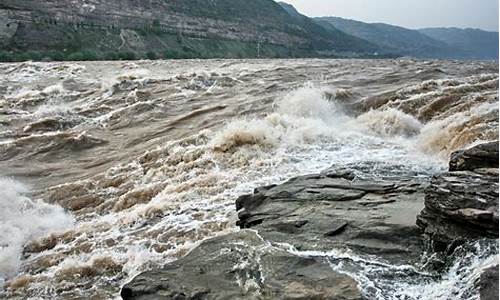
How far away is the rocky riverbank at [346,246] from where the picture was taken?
419cm

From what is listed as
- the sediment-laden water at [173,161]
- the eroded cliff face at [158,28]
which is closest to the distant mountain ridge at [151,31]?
the eroded cliff face at [158,28]

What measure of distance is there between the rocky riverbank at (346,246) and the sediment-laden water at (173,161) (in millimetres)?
155

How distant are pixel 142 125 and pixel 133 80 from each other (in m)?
9.61

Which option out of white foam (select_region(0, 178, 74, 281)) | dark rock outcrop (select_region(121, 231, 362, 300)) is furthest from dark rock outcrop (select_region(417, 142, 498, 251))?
white foam (select_region(0, 178, 74, 281))

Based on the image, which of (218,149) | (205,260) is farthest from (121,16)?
(205,260)

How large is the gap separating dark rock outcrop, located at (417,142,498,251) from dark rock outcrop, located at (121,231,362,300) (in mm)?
1008

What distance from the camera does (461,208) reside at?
4383 millimetres

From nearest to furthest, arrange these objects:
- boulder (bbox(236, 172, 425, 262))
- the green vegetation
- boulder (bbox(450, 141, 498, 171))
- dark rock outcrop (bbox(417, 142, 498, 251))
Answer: dark rock outcrop (bbox(417, 142, 498, 251)) → boulder (bbox(236, 172, 425, 262)) → boulder (bbox(450, 141, 498, 171)) → the green vegetation

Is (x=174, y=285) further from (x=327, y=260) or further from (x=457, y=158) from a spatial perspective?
(x=457, y=158)

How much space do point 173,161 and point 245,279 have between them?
5.92 metres

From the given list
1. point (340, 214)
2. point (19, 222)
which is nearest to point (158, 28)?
point (19, 222)

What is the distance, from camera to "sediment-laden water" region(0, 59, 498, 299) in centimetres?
624

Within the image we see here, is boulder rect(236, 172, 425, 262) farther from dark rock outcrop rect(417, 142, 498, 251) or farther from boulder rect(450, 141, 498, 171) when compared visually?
boulder rect(450, 141, 498, 171)

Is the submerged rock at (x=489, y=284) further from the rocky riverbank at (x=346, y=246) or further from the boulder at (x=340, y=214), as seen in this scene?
the boulder at (x=340, y=214)
